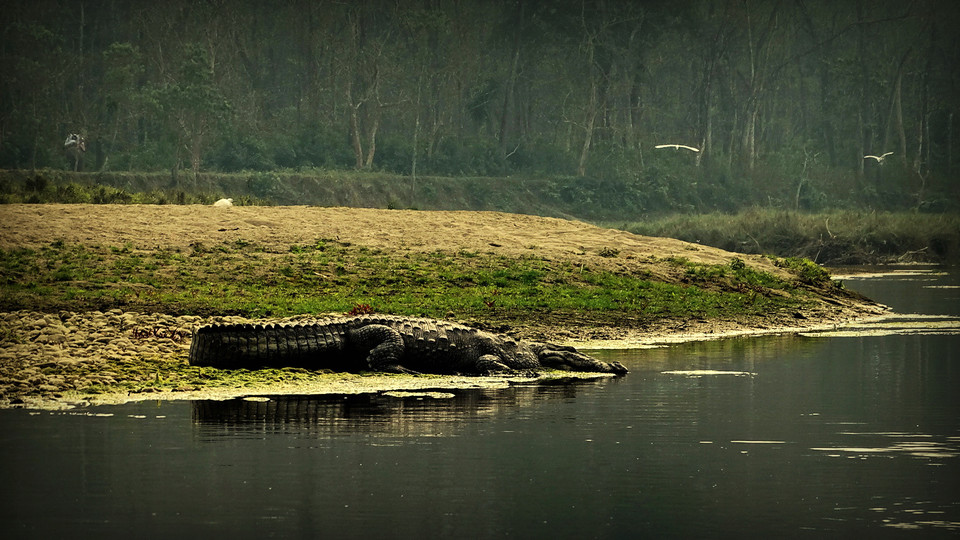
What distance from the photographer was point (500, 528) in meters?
8.59

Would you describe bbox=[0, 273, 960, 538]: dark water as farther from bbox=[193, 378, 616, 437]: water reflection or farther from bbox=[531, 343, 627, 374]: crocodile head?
bbox=[531, 343, 627, 374]: crocodile head

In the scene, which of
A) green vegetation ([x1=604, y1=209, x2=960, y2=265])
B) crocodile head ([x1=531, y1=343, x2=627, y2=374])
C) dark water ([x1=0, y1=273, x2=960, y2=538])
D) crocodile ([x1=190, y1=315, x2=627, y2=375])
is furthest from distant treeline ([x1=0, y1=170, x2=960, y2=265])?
dark water ([x1=0, y1=273, x2=960, y2=538])

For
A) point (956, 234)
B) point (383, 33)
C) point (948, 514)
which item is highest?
point (383, 33)

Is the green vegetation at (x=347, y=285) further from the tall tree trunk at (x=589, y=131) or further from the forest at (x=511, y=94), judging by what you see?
the tall tree trunk at (x=589, y=131)

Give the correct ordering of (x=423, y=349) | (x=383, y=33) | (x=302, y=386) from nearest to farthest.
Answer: (x=302, y=386)
(x=423, y=349)
(x=383, y=33)

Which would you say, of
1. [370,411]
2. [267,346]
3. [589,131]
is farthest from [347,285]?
[589,131]

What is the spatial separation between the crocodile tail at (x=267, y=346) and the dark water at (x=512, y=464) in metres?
1.76

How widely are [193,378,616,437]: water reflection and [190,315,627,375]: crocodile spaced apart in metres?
1.08

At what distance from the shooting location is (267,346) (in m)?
15.5

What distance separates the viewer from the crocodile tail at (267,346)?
1534cm

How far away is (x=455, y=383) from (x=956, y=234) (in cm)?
4432

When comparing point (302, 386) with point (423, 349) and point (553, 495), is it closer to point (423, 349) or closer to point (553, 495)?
point (423, 349)

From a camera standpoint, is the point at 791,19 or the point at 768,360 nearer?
the point at 768,360

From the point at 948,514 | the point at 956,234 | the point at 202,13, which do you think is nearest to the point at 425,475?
the point at 948,514
